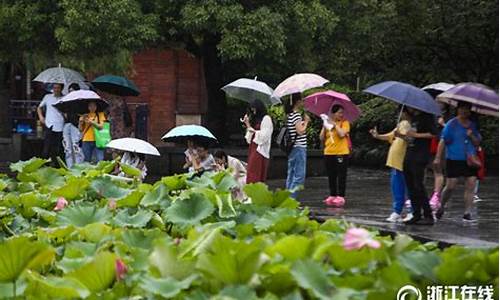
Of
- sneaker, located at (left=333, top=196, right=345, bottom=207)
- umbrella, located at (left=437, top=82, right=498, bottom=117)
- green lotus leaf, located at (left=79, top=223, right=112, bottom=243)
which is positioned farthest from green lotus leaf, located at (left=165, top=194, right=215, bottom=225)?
sneaker, located at (left=333, top=196, right=345, bottom=207)

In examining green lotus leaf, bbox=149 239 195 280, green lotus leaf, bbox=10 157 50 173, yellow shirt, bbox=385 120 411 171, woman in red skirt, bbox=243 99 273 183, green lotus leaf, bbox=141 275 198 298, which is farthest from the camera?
woman in red skirt, bbox=243 99 273 183

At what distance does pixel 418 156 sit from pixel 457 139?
48 cm

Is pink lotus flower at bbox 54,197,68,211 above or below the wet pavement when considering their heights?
above

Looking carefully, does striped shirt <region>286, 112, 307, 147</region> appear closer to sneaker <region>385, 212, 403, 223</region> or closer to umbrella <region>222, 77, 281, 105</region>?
umbrella <region>222, 77, 281, 105</region>

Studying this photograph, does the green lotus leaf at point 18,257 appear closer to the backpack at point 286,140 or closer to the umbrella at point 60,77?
the backpack at point 286,140

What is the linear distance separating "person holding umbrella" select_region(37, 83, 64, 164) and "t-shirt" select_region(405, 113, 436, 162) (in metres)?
7.05

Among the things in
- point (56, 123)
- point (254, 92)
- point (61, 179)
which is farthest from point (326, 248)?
point (56, 123)

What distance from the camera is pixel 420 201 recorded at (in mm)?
10914

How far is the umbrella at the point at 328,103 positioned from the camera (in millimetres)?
13156

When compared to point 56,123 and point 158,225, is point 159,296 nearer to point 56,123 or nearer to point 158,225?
point 158,225

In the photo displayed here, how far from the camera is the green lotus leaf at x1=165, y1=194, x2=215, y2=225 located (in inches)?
205

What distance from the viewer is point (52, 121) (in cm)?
1652

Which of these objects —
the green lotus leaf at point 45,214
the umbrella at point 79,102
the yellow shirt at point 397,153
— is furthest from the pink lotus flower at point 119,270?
the umbrella at point 79,102

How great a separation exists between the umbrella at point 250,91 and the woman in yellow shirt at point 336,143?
4.85ft
